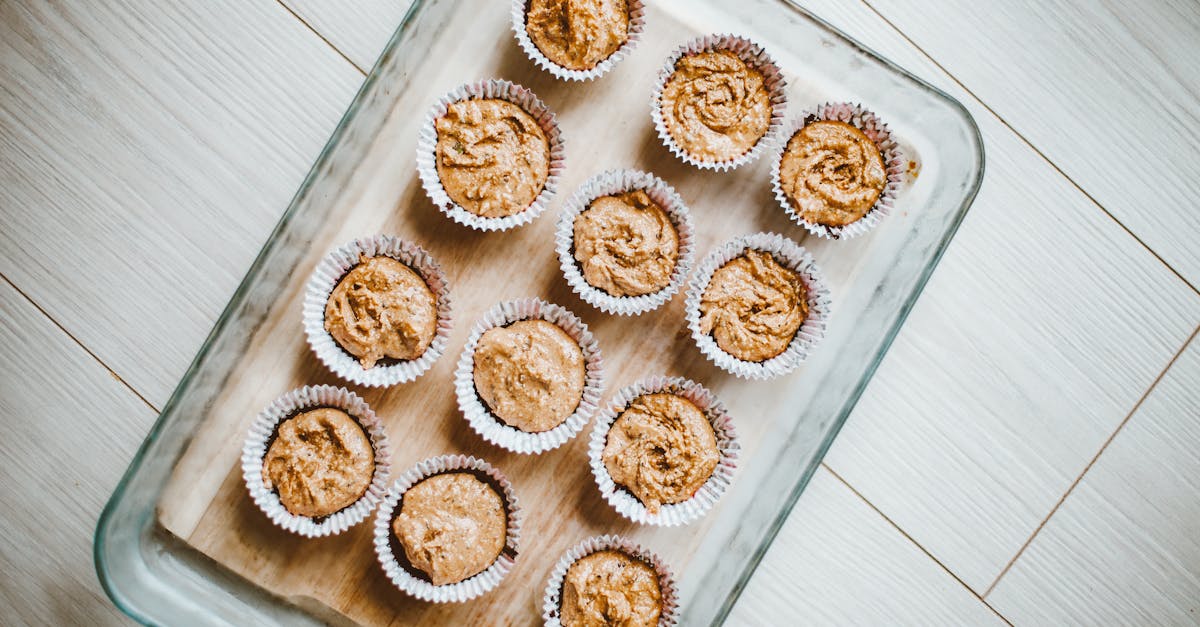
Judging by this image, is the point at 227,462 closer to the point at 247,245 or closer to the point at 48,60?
the point at 247,245

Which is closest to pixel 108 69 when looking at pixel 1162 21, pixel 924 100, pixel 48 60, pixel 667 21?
pixel 48 60

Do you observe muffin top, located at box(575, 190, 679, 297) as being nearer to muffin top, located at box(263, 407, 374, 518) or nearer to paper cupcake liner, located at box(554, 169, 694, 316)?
paper cupcake liner, located at box(554, 169, 694, 316)

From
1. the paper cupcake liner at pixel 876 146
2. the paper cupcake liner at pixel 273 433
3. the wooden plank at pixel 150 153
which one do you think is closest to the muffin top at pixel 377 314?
the paper cupcake liner at pixel 273 433

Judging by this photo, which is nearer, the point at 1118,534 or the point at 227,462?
the point at 227,462

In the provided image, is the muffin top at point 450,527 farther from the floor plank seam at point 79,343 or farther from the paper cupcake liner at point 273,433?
the floor plank seam at point 79,343

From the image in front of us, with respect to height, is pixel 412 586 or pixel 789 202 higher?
pixel 789 202

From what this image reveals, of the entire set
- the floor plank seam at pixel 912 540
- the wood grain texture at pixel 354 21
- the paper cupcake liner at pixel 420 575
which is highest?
the wood grain texture at pixel 354 21

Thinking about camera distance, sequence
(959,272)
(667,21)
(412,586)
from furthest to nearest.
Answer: (959,272) → (667,21) → (412,586)
